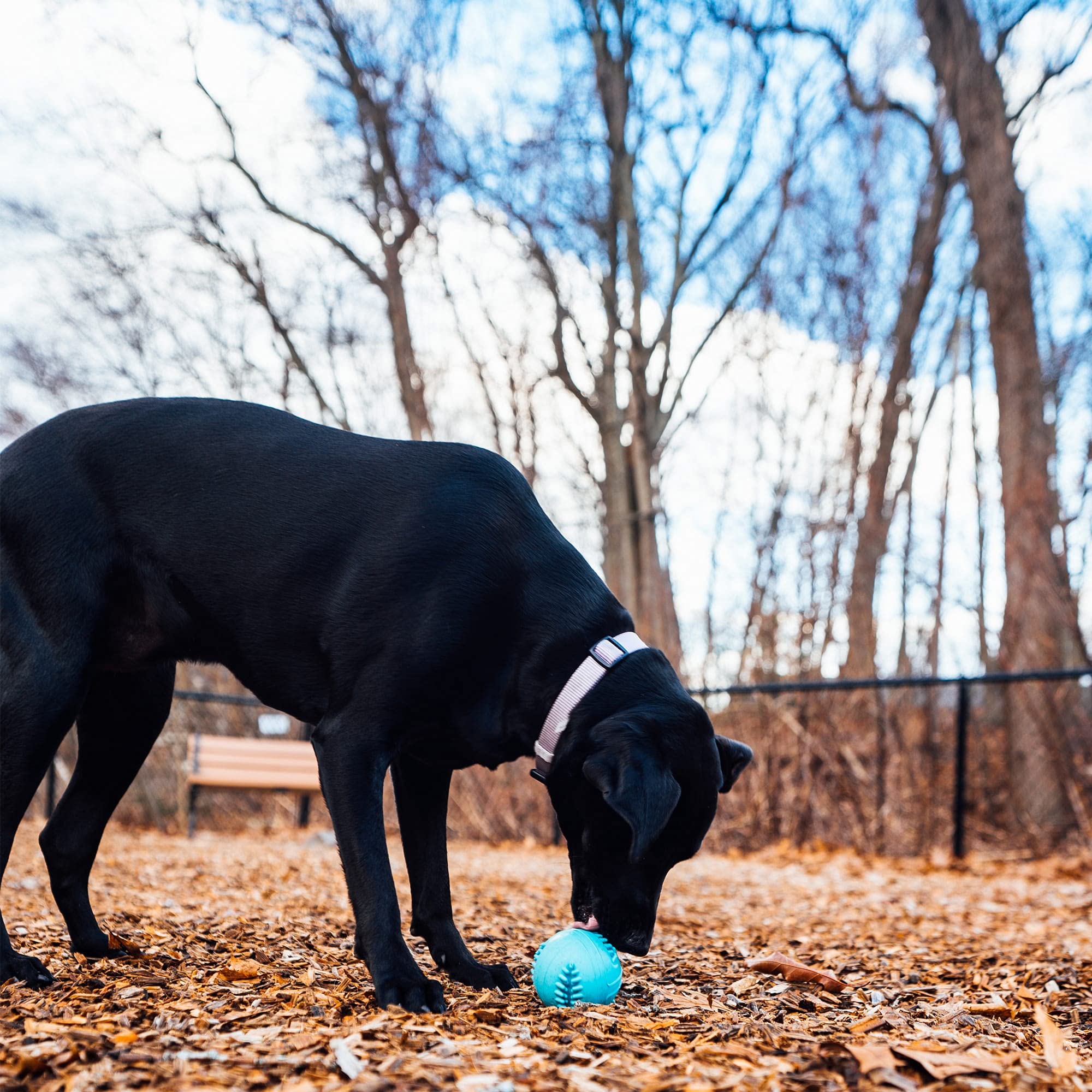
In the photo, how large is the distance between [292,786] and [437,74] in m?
7.03

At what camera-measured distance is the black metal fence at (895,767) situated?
25.7ft

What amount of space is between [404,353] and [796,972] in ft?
32.7

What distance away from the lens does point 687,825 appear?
2.87 metres

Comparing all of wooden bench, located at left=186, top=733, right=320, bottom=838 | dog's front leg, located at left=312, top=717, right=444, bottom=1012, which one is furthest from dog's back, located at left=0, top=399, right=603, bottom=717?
wooden bench, located at left=186, top=733, right=320, bottom=838

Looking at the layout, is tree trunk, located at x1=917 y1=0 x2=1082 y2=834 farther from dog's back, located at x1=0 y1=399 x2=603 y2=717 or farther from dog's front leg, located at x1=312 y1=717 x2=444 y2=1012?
dog's front leg, located at x1=312 y1=717 x2=444 y2=1012

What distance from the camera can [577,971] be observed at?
272 cm

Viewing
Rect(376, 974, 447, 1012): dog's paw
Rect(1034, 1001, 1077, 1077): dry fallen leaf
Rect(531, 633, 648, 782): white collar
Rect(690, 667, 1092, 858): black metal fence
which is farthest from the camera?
Rect(690, 667, 1092, 858): black metal fence

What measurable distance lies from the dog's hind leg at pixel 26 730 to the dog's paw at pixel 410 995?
974 millimetres

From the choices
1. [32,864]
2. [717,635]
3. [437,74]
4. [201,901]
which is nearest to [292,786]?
[32,864]

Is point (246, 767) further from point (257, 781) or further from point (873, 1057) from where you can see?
point (873, 1057)

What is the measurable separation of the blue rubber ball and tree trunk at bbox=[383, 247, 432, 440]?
971 centimetres

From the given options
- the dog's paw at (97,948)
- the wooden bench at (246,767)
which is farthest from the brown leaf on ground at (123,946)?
the wooden bench at (246,767)

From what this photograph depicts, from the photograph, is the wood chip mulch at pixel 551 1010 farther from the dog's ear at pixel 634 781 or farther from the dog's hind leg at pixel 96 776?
the dog's ear at pixel 634 781

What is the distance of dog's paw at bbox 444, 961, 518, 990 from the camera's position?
294cm
